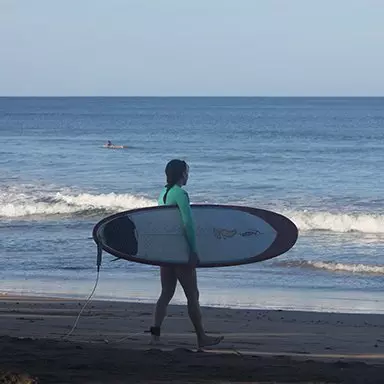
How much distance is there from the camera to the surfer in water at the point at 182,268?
7672mm

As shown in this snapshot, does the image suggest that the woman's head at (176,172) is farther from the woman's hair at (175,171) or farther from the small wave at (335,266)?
the small wave at (335,266)

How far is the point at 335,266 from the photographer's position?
14867mm

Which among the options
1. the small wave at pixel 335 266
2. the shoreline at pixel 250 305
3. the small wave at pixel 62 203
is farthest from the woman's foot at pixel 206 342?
the small wave at pixel 62 203

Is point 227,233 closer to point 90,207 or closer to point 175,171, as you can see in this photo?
point 175,171

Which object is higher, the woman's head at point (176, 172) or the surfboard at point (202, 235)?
the woman's head at point (176, 172)

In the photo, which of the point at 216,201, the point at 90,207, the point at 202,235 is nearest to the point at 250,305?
the point at 202,235

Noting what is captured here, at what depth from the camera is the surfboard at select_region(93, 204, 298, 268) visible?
8.06 metres

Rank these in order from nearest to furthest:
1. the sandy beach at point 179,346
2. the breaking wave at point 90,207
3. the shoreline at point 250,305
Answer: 1. the sandy beach at point 179,346
2. the shoreline at point 250,305
3. the breaking wave at point 90,207

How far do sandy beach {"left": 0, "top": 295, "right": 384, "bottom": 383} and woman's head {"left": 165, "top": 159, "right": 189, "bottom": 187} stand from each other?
1.27 metres

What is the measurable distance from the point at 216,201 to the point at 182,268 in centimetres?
1850

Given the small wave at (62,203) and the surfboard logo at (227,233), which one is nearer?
the surfboard logo at (227,233)

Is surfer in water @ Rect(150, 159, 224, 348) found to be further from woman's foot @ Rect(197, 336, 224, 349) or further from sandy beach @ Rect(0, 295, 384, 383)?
sandy beach @ Rect(0, 295, 384, 383)

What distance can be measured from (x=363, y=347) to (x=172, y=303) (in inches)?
137

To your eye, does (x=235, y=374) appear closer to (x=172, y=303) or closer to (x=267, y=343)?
(x=267, y=343)
